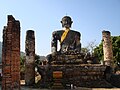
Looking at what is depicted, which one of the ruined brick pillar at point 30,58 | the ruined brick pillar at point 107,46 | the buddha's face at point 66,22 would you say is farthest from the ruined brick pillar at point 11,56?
the buddha's face at point 66,22

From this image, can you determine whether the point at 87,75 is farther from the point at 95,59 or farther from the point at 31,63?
the point at 31,63

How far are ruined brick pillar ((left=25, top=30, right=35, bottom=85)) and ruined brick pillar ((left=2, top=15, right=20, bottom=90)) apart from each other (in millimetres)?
7055

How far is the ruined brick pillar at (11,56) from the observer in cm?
769

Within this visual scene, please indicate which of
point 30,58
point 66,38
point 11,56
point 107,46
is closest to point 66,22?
point 66,38

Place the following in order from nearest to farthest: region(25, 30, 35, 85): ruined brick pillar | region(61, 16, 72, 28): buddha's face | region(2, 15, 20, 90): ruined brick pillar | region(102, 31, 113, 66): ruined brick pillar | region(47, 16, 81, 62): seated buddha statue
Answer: region(2, 15, 20, 90): ruined brick pillar < region(25, 30, 35, 85): ruined brick pillar < region(102, 31, 113, 66): ruined brick pillar < region(47, 16, 81, 62): seated buddha statue < region(61, 16, 72, 28): buddha's face

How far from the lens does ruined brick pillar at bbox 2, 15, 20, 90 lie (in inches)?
303

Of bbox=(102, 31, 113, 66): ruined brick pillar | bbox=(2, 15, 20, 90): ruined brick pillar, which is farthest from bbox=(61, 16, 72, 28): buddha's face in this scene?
bbox=(2, 15, 20, 90): ruined brick pillar

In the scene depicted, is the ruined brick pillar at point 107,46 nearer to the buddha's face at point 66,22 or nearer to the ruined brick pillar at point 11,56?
the buddha's face at point 66,22

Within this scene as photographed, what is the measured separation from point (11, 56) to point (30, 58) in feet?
24.3

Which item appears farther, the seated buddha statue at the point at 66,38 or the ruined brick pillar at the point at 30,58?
the seated buddha statue at the point at 66,38

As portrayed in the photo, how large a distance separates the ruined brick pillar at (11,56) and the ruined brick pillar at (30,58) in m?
7.06

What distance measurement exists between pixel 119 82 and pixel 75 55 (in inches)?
136

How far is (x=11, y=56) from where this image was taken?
25.7 ft

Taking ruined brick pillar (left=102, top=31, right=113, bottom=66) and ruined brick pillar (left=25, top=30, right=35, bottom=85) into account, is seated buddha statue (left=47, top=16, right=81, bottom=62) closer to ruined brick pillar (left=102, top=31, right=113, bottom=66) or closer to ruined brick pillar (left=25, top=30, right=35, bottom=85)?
ruined brick pillar (left=102, top=31, right=113, bottom=66)
